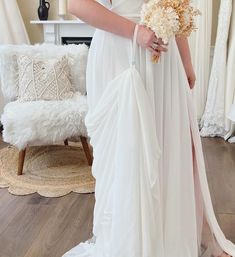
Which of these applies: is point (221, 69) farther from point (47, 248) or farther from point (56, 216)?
point (47, 248)

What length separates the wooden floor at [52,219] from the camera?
171 centimetres

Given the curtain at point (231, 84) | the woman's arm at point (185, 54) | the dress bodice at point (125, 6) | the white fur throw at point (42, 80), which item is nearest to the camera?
the dress bodice at point (125, 6)

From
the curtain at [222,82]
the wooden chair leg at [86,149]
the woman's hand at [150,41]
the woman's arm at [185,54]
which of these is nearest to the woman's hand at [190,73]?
the woman's arm at [185,54]

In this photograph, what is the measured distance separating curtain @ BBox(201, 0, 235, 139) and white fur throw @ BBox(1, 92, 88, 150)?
1.41 meters

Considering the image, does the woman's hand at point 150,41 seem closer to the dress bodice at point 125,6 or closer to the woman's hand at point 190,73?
the dress bodice at point 125,6

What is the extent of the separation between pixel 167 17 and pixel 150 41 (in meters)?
0.10

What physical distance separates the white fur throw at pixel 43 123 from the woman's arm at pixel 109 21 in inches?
48.5

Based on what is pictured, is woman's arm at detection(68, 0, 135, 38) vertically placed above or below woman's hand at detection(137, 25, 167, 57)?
above

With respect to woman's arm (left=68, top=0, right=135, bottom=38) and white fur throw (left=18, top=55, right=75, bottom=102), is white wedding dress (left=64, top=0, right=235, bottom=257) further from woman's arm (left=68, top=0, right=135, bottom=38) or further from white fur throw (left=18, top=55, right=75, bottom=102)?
white fur throw (left=18, top=55, right=75, bottom=102)

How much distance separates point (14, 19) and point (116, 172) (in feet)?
9.30

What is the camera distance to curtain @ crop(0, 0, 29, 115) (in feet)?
11.7

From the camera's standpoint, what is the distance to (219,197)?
2.18 m

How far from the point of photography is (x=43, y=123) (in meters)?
2.35

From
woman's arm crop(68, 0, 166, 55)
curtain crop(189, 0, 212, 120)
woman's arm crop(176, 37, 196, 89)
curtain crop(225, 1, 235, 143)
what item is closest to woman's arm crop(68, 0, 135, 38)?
woman's arm crop(68, 0, 166, 55)
